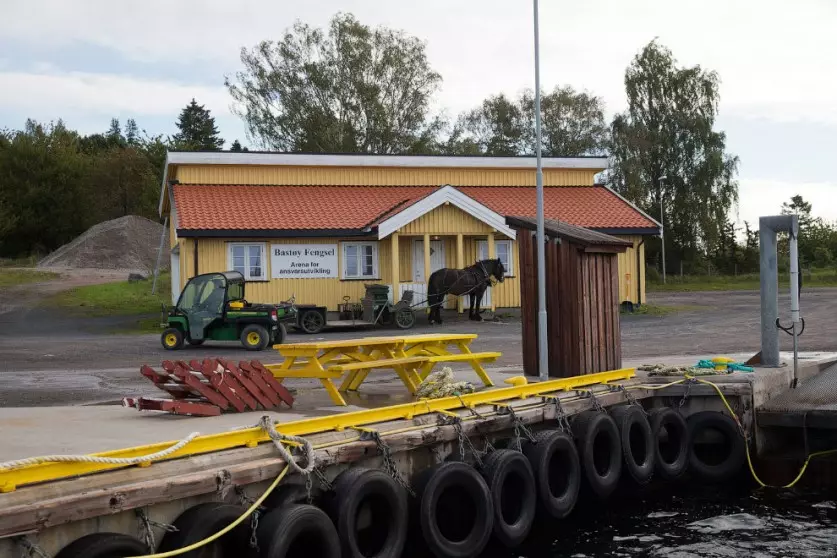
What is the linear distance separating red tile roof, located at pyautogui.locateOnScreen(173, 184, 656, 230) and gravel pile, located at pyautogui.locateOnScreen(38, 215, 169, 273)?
23.7 metres

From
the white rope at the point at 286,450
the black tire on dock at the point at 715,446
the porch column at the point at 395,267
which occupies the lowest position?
the black tire on dock at the point at 715,446

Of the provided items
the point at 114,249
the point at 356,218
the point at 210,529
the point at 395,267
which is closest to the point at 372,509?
the point at 210,529

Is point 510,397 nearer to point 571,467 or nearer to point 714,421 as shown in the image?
point 571,467

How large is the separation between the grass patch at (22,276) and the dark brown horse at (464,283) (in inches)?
927

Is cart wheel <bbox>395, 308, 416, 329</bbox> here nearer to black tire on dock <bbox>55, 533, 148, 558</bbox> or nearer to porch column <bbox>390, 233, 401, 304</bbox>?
porch column <bbox>390, 233, 401, 304</bbox>

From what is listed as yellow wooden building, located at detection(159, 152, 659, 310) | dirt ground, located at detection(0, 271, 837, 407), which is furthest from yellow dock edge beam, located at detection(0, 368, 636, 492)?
yellow wooden building, located at detection(159, 152, 659, 310)

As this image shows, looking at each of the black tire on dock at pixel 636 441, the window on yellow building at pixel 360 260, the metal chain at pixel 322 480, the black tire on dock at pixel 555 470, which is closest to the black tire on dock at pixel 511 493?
the black tire on dock at pixel 555 470

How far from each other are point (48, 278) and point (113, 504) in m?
44.5

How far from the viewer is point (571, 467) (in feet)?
35.7

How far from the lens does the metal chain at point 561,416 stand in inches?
438

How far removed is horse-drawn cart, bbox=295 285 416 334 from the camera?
27.8m

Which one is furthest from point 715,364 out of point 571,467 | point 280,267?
point 280,267

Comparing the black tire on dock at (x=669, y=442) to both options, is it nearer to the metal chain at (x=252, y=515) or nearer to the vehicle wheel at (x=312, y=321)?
the metal chain at (x=252, y=515)

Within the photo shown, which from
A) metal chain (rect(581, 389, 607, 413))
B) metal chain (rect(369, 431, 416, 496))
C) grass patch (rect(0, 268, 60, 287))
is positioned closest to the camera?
metal chain (rect(369, 431, 416, 496))
